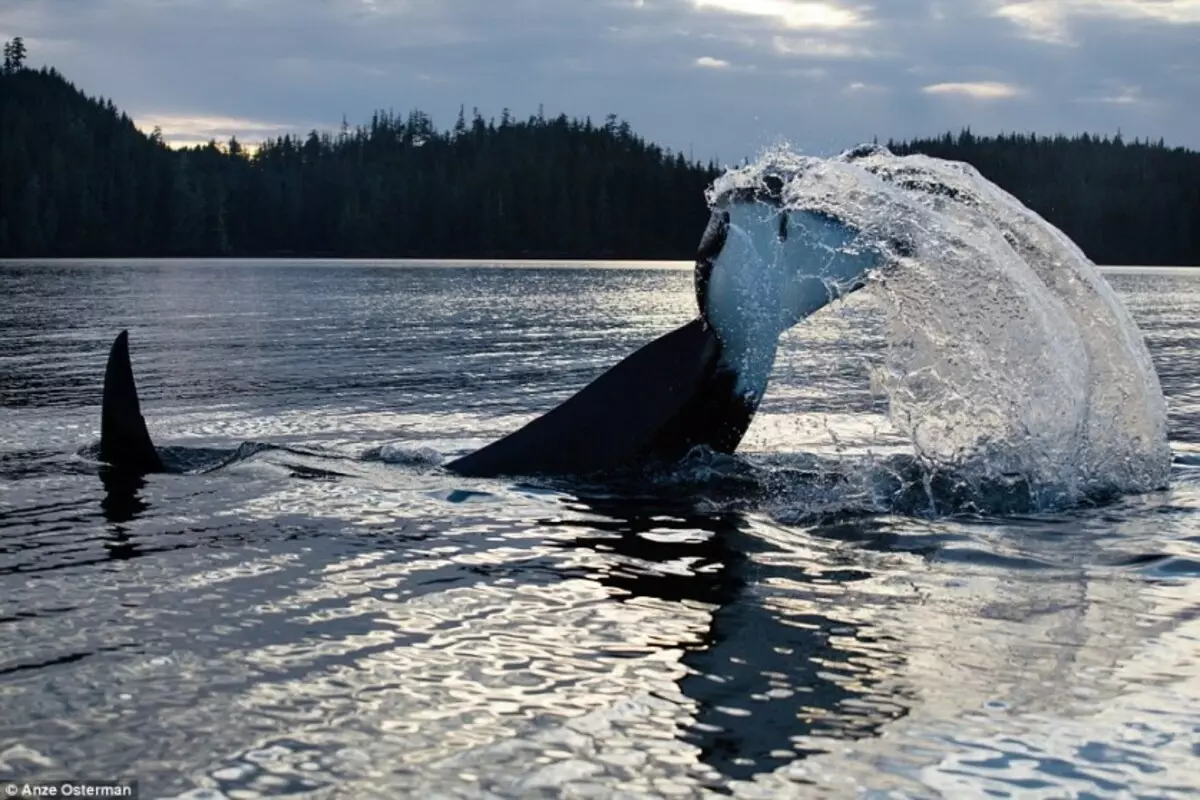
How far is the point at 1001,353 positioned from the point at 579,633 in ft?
18.0

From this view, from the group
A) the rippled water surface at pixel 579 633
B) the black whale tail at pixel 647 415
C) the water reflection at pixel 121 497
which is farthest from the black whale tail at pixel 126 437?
the black whale tail at pixel 647 415

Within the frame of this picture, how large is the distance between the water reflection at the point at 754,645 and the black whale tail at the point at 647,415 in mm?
622

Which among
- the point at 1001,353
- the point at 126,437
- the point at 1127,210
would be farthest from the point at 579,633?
the point at 1127,210

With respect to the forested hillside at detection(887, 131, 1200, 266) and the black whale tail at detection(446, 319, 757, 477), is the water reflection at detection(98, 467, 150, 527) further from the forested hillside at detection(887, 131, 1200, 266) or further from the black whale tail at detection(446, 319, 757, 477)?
the forested hillside at detection(887, 131, 1200, 266)

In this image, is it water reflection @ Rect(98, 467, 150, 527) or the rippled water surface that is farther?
water reflection @ Rect(98, 467, 150, 527)

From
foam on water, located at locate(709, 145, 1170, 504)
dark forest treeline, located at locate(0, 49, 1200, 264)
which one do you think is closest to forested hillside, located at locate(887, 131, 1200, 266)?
dark forest treeline, located at locate(0, 49, 1200, 264)

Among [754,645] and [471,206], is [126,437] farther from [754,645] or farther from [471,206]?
[471,206]

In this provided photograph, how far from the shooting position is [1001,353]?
1064 centimetres

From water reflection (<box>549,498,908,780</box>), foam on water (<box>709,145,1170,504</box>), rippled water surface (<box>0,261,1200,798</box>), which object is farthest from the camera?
foam on water (<box>709,145,1170,504</box>)

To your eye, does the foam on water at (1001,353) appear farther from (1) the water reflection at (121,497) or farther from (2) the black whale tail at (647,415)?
(1) the water reflection at (121,497)

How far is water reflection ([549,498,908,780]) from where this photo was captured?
5.01 meters

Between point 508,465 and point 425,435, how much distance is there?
4169mm

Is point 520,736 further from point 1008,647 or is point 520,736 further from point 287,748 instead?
point 1008,647

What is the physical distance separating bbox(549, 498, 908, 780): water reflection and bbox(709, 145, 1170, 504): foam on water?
237cm
